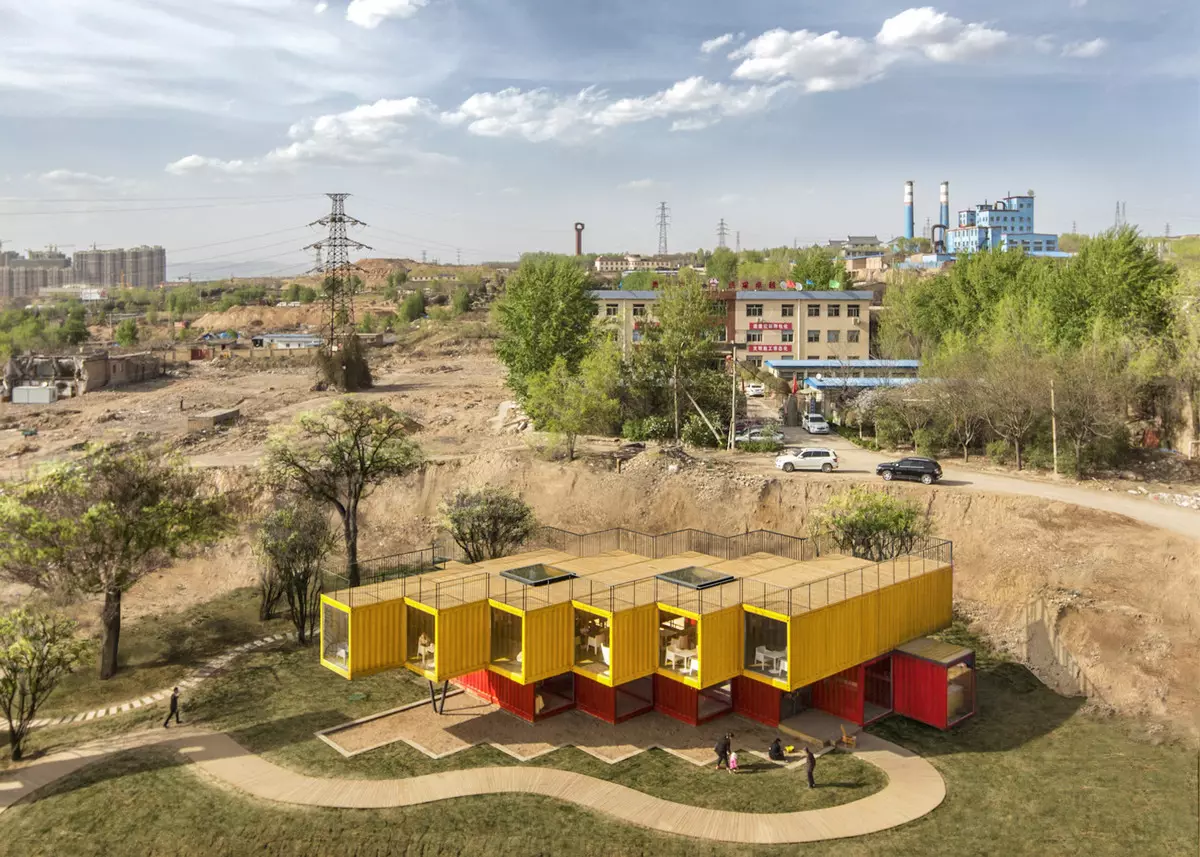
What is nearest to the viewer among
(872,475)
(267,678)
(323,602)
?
(323,602)

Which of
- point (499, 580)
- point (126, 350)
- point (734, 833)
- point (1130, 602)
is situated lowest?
point (734, 833)

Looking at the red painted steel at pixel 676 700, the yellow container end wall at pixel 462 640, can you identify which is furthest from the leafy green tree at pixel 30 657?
the red painted steel at pixel 676 700

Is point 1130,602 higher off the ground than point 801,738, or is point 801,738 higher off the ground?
point 1130,602

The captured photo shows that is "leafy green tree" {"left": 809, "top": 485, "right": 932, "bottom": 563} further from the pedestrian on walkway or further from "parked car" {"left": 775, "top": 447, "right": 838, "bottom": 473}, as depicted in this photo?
the pedestrian on walkway

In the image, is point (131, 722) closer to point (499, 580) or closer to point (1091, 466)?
point (499, 580)

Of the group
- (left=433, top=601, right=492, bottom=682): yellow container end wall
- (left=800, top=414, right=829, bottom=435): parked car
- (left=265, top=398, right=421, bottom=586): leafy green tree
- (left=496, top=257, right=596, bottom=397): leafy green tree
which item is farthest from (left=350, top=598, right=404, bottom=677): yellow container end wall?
(left=800, top=414, right=829, bottom=435): parked car

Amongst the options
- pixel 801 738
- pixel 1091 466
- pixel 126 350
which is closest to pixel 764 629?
pixel 801 738
